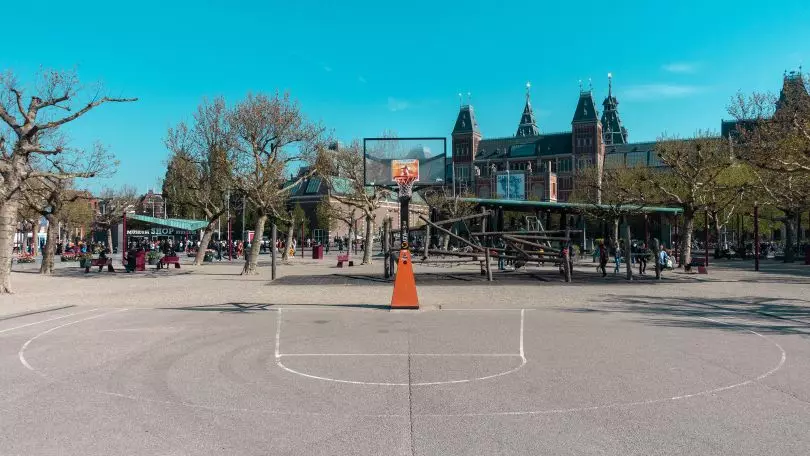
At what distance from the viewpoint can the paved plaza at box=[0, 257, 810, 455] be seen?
545 centimetres

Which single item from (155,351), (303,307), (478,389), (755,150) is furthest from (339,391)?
(755,150)

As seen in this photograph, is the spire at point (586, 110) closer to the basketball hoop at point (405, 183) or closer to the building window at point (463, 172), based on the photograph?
the building window at point (463, 172)

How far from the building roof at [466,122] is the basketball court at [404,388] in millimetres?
128554

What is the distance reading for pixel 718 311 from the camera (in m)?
15.2

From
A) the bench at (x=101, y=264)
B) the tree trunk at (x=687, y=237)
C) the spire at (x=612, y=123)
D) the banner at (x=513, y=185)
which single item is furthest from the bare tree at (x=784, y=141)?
the spire at (x=612, y=123)

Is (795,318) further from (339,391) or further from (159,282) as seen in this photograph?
(159,282)

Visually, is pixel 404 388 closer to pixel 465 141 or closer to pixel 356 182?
pixel 356 182

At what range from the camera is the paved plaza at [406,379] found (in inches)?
215

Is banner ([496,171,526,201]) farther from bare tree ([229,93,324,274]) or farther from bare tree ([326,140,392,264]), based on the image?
bare tree ([229,93,324,274])

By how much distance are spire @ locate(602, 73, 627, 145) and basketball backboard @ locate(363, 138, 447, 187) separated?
155 metres

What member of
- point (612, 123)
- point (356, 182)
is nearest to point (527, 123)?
point (612, 123)

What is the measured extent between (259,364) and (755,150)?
24.5 meters

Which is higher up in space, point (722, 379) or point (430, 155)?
point (430, 155)

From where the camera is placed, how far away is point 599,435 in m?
5.53
